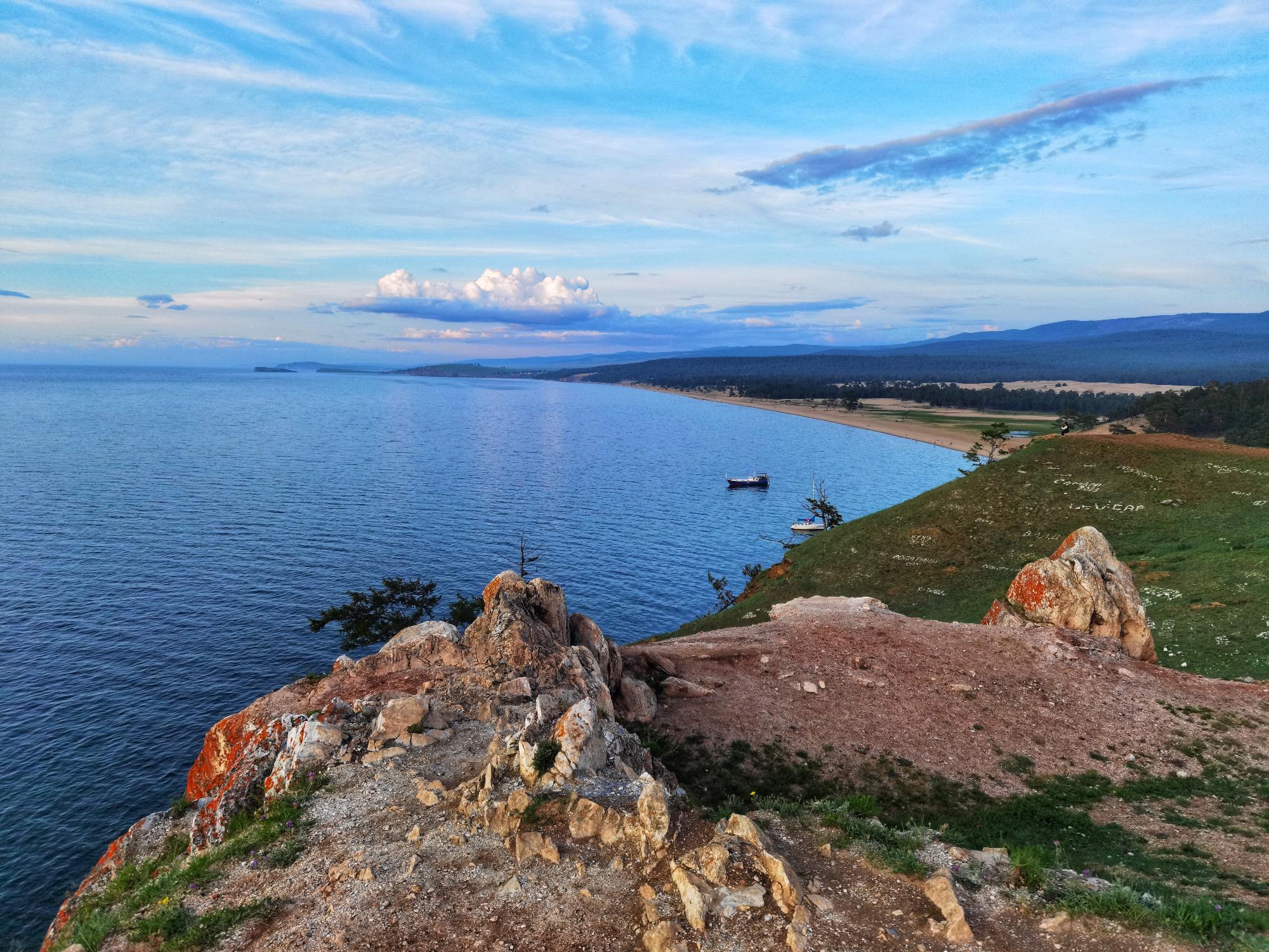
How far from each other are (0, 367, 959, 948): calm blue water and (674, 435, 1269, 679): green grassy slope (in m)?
18.0

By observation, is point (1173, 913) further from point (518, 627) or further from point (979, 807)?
point (518, 627)

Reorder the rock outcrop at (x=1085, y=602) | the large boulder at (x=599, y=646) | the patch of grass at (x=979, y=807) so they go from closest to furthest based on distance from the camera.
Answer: the patch of grass at (x=979, y=807), the large boulder at (x=599, y=646), the rock outcrop at (x=1085, y=602)

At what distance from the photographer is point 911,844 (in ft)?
54.3

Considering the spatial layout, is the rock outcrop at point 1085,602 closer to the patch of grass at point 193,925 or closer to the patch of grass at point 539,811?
the patch of grass at point 539,811

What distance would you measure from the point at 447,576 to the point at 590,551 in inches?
816

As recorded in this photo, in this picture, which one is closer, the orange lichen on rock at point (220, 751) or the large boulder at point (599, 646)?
the orange lichen on rock at point (220, 751)

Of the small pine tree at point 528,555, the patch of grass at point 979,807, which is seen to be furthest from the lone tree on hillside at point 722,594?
the patch of grass at point 979,807

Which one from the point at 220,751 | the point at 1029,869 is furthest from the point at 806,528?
the point at 1029,869

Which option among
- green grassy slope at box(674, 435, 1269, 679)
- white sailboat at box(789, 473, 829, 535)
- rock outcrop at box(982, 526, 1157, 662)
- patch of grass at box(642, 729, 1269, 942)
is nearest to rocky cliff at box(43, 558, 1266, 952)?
patch of grass at box(642, 729, 1269, 942)

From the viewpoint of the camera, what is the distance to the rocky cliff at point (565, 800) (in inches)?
547

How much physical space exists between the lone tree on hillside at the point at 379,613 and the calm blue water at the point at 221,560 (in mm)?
5232

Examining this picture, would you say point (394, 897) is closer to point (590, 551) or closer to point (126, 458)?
point (590, 551)

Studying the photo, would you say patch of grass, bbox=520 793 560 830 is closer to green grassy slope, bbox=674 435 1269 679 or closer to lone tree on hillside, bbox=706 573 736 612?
green grassy slope, bbox=674 435 1269 679

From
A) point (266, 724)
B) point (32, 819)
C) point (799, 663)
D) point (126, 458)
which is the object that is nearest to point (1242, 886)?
point (799, 663)
